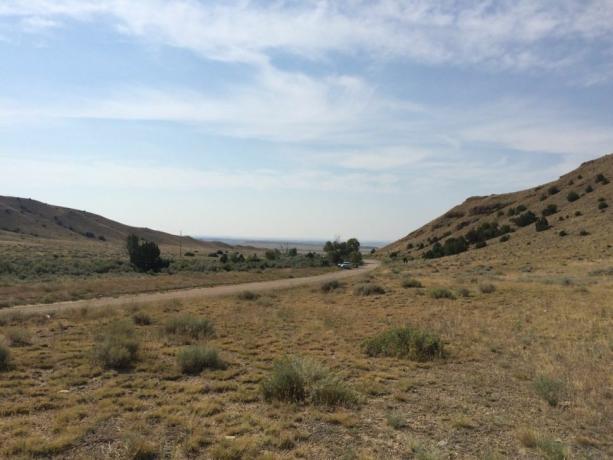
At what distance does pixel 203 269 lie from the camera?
56.3 metres

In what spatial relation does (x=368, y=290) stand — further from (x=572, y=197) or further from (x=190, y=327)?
(x=572, y=197)

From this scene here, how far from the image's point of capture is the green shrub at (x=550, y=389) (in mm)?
8195

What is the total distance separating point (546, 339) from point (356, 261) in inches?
2721

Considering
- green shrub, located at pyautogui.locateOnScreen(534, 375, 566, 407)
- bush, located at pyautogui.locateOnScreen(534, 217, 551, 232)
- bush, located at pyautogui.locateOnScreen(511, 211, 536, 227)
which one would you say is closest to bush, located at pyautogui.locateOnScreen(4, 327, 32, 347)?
green shrub, located at pyautogui.locateOnScreen(534, 375, 566, 407)

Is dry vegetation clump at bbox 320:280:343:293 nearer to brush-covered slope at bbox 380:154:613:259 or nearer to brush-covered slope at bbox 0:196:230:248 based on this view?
brush-covered slope at bbox 380:154:613:259

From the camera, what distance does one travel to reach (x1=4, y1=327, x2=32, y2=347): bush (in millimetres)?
13336

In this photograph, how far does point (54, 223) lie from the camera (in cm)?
13088

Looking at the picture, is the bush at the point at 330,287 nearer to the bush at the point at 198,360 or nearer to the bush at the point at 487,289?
the bush at the point at 487,289

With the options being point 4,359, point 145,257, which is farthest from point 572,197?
point 4,359

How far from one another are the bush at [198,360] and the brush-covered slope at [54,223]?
9936 cm

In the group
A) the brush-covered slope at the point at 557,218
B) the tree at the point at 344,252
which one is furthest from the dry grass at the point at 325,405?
the tree at the point at 344,252

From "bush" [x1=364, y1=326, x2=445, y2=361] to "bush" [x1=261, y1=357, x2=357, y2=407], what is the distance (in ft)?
12.5

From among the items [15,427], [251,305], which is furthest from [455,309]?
[15,427]

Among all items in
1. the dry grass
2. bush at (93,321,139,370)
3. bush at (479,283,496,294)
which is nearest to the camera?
the dry grass
